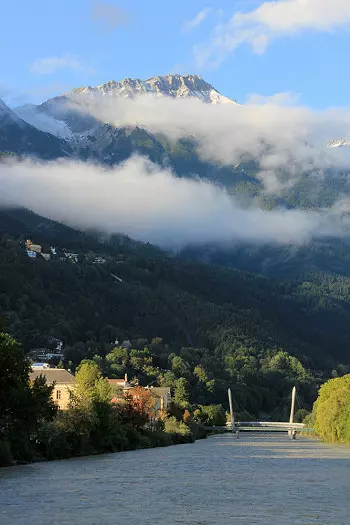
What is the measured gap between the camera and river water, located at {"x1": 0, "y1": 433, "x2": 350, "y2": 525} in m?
62.8

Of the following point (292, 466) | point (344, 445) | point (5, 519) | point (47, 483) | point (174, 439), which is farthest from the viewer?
point (174, 439)

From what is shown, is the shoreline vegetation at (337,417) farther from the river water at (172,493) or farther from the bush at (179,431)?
the river water at (172,493)

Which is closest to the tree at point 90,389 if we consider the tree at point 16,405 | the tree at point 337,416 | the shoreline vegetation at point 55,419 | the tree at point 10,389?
the shoreline vegetation at point 55,419

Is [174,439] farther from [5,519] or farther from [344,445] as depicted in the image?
[5,519]

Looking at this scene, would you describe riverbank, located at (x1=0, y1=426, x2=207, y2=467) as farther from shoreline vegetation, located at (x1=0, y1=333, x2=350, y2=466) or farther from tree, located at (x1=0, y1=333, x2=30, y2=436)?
tree, located at (x1=0, y1=333, x2=30, y2=436)

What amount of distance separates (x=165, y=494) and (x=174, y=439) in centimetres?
10850

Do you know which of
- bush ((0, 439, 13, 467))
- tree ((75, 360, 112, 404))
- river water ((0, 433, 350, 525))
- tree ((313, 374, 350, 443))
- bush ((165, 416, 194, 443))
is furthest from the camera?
bush ((165, 416, 194, 443))

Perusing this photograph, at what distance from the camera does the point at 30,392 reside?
341 feet

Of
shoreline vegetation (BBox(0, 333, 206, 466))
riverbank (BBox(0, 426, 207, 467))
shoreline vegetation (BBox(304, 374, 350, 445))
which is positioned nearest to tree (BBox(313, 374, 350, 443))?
shoreline vegetation (BBox(304, 374, 350, 445))

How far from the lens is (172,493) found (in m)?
78.1

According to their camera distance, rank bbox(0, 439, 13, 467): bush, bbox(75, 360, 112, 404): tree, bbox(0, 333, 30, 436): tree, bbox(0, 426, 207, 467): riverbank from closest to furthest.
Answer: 1. bbox(0, 439, 13, 467): bush
2. bbox(0, 333, 30, 436): tree
3. bbox(0, 426, 207, 467): riverbank
4. bbox(75, 360, 112, 404): tree

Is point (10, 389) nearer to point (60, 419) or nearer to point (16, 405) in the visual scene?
point (16, 405)

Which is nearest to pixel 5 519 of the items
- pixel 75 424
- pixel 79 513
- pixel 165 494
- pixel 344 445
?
pixel 79 513

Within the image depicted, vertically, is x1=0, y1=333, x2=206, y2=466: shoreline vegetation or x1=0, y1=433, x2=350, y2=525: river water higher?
x1=0, y1=333, x2=206, y2=466: shoreline vegetation
